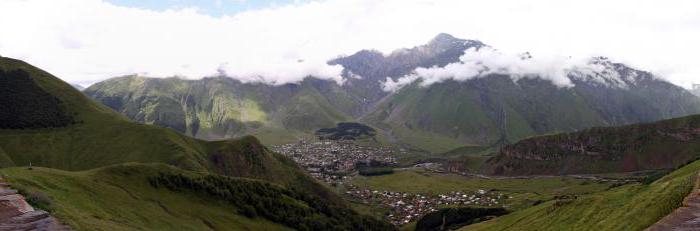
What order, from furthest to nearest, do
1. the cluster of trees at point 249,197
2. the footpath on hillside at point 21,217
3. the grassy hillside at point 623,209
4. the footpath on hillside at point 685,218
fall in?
the cluster of trees at point 249,197, the grassy hillside at point 623,209, the footpath on hillside at point 21,217, the footpath on hillside at point 685,218

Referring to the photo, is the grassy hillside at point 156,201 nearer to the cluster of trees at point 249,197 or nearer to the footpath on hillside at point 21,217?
the cluster of trees at point 249,197

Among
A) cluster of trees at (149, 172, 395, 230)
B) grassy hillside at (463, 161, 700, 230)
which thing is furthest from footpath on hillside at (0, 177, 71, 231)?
cluster of trees at (149, 172, 395, 230)

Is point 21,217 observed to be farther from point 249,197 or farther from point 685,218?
point 249,197

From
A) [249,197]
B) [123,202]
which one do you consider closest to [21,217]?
[123,202]

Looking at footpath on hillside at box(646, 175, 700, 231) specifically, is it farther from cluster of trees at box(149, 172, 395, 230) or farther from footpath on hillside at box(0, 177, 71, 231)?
cluster of trees at box(149, 172, 395, 230)

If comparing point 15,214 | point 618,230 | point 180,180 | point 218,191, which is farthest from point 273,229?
point 618,230

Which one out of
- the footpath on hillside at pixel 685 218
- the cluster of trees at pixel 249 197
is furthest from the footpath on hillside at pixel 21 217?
the cluster of trees at pixel 249 197

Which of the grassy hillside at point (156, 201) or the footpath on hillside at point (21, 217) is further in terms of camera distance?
the grassy hillside at point (156, 201)
